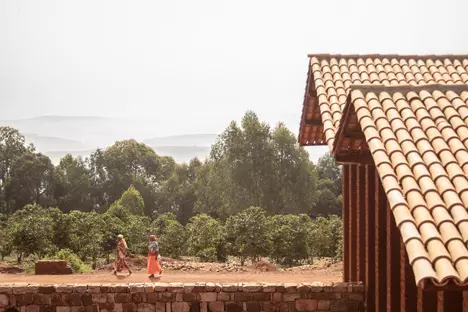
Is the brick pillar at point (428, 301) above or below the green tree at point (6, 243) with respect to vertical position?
above

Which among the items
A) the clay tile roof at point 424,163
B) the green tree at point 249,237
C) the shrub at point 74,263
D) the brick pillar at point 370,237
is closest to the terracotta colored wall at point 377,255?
the brick pillar at point 370,237

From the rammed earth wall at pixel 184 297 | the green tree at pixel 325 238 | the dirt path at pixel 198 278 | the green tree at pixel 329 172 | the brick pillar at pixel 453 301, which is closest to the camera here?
the brick pillar at pixel 453 301

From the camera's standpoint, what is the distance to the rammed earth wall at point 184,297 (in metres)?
10.9

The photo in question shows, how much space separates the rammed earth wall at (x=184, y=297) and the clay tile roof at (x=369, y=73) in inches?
125

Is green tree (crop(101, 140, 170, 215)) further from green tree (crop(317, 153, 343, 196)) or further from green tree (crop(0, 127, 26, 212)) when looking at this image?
green tree (crop(317, 153, 343, 196))

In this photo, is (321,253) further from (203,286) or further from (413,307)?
(413,307)

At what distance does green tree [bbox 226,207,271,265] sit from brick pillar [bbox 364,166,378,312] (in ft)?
58.5

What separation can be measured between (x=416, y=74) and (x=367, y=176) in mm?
3163

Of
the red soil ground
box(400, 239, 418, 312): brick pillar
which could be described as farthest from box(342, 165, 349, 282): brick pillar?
the red soil ground

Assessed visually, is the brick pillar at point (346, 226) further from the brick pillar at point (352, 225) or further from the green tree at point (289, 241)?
the green tree at point (289, 241)

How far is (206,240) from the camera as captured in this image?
101ft

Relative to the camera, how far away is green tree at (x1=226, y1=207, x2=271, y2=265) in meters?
28.8

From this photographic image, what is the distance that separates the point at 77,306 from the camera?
11430mm

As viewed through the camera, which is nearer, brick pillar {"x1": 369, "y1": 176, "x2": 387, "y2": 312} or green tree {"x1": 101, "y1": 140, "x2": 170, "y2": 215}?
brick pillar {"x1": 369, "y1": 176, "x2": 387, "y2": 312}
